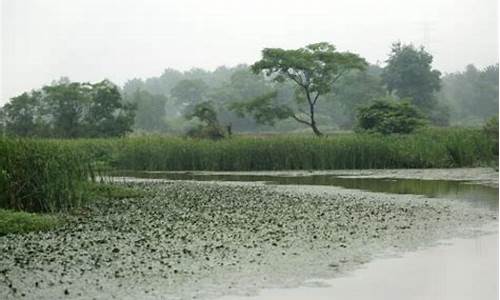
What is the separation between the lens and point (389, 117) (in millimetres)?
25906

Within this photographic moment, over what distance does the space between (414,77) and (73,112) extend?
21441 mm

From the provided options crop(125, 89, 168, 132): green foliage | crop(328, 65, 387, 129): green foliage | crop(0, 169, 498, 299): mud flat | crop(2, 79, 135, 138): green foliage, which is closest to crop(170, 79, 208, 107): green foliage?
crop(125, 89, 168, 132): green foliage

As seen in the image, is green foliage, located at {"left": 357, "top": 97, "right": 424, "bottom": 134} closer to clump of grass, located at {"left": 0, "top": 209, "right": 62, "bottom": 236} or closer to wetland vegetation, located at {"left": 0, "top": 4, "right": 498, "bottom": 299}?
wetland vegetation, located at {"left": 0, "top": 4, "right": 498, "bottom": 299}

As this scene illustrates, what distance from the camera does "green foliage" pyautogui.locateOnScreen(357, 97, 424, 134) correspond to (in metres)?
25.7

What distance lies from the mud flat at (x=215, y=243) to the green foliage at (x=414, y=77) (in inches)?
1235

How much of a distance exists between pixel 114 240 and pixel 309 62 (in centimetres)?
2578

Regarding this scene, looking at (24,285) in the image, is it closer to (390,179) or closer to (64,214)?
(64,214)

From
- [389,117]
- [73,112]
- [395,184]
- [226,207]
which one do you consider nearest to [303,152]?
[389,117]

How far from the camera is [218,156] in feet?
73.5

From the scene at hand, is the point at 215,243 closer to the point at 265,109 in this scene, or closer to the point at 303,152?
the point at 303,152

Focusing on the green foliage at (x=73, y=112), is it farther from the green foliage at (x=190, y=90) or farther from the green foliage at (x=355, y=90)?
the green foliage at (x=190, y=90)

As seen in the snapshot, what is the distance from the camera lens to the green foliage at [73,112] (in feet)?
109

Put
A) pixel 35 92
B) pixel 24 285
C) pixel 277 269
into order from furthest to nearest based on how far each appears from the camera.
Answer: pixel 35 92, pixel 277 269, pixel 24 285

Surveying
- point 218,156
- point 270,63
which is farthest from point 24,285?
point 270,63
